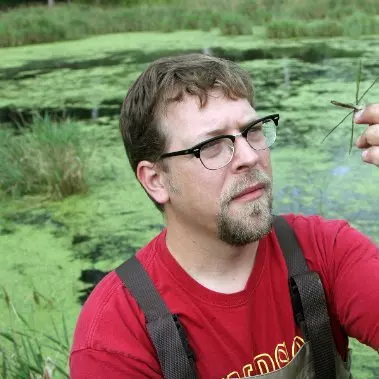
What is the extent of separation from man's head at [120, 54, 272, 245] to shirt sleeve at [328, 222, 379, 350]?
15cm

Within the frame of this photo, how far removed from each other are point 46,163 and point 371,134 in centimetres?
248

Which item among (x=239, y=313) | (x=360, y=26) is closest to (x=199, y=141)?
(x=239, y=313)

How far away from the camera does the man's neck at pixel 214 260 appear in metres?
1.08

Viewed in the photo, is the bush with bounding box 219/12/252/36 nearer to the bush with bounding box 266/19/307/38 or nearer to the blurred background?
the blurred background

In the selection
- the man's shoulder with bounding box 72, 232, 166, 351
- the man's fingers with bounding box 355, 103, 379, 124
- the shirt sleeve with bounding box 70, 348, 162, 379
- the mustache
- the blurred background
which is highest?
Result: the man's fingers with bounding box 355, 103, 379, 124

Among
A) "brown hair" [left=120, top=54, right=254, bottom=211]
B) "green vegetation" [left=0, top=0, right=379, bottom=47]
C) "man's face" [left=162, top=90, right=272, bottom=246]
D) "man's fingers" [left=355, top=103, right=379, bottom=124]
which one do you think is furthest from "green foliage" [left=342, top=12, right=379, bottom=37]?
"man's fingers" [left=355, top=103, right=379, bottom=124]

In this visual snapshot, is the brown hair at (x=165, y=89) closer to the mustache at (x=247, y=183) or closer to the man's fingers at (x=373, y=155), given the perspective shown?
the mustache at (x=247, y=183)

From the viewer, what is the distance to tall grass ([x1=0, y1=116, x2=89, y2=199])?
315 cm

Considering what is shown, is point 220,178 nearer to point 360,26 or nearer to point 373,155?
point 373,155

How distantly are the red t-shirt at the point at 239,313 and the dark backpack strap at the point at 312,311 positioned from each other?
0.02 m

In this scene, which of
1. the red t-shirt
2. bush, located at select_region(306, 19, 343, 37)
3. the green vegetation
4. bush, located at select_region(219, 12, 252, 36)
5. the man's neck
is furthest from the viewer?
bush, located at select_region(219, 12, 252, 36)

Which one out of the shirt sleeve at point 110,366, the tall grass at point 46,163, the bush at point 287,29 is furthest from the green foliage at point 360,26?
the shirt sleeve at point 110,366

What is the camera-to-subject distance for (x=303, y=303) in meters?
1.02

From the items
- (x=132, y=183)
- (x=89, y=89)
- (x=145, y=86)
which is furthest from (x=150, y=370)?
(x=89, y=89)
